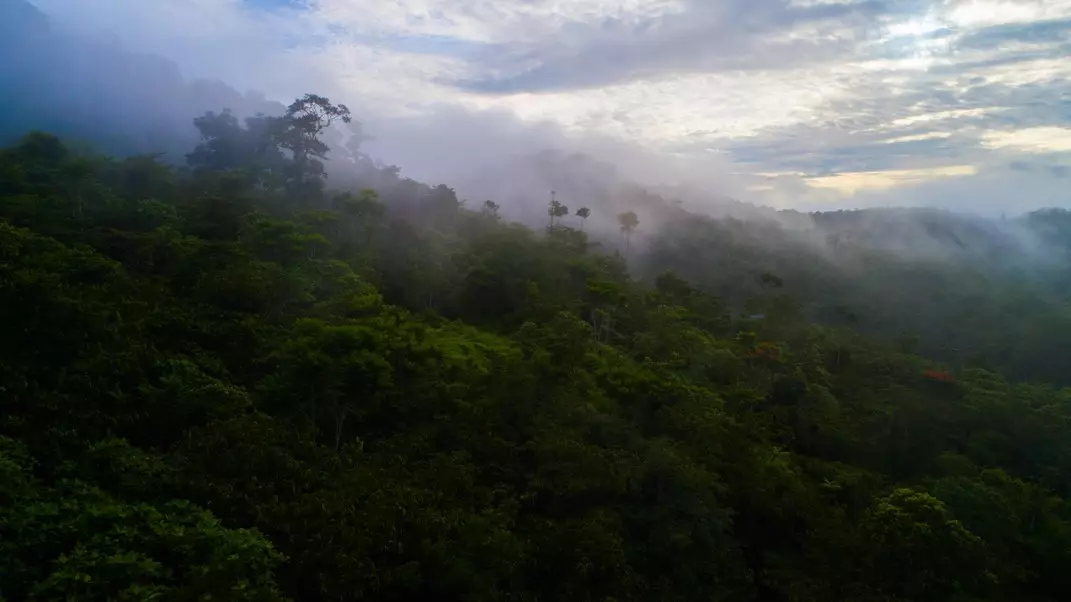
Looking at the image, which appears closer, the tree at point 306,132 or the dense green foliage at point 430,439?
the dense green foliage at point 430,439

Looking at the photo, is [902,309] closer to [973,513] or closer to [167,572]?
[973,513]

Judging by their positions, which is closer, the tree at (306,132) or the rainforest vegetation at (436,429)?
the rainforest vegetation at (436,429)

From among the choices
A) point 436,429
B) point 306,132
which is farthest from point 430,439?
point 306,132

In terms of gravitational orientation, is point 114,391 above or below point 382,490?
above

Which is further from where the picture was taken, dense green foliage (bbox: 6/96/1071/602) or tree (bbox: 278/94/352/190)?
tree (bbox: 278/94/352/190)

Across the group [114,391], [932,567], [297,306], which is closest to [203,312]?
[297,306]

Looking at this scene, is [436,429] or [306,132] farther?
[306,132]

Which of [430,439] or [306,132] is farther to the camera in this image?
[306,132]

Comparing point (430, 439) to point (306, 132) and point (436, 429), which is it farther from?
point (306, 132)
